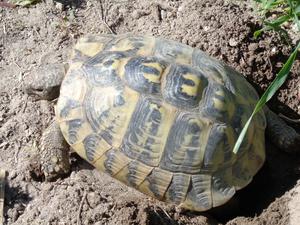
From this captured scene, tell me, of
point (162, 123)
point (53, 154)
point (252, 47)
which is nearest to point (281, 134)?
point (252, 47)

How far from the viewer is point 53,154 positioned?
3.93 meters

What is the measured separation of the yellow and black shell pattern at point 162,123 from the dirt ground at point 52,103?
0.18 metres

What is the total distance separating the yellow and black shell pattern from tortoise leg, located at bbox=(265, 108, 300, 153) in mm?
356

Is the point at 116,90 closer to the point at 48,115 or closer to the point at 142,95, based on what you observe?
the point at 142,95

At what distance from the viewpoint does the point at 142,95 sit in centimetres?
364

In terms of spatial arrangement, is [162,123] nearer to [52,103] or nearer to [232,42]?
[52,103]

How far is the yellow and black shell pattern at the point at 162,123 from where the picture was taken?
363 cm

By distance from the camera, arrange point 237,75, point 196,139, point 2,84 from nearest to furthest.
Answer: point 196,139, point 237,75, point 2,84

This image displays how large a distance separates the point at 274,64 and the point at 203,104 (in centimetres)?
118

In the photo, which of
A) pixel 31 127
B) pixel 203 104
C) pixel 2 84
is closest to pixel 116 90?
pixel 203 104

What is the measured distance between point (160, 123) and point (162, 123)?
1 centimetres

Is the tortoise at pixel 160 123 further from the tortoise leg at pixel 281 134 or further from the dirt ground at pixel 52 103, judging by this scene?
the tortoise leg at pixel 281 134

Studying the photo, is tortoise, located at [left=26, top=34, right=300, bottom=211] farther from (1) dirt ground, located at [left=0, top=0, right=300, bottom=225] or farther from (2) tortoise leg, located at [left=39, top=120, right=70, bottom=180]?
(1) dirt ground, located at [left=0, top=0, right=300, bottom=225]

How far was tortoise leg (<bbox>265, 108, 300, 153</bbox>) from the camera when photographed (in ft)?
13.7
